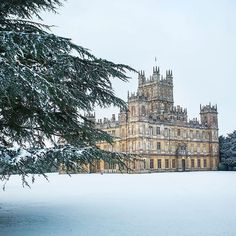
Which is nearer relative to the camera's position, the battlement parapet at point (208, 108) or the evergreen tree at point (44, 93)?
the evergreen tree at point (44, 93)

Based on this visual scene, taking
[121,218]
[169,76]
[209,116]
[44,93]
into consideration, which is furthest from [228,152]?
A: [44,93]

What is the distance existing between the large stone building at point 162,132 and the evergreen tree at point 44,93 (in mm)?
32270

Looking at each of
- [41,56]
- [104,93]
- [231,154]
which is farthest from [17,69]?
[231,154]

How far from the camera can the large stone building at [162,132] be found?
146ft

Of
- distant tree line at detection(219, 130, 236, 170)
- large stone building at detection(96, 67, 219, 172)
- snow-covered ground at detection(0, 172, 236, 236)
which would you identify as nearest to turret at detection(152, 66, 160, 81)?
large stone building at detection(96, 67, 219, 172)

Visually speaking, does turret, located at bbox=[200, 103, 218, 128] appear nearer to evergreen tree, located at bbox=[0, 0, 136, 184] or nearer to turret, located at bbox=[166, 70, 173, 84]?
turret, located at bbox=[166, 70, 173, 84]

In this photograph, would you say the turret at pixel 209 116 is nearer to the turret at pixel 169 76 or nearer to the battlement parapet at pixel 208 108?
the battlement parapet at pixel 208 108

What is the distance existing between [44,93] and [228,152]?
167ft

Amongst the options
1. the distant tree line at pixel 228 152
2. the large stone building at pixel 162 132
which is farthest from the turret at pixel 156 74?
the distant tree line at pixel 228 152

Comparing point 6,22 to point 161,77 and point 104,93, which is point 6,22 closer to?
point 104,93

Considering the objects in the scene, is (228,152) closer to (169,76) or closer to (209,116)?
(209,116)

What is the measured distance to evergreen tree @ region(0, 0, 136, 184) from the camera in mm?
5465

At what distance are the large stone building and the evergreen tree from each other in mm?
32270

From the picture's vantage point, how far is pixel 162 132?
47281 mm
